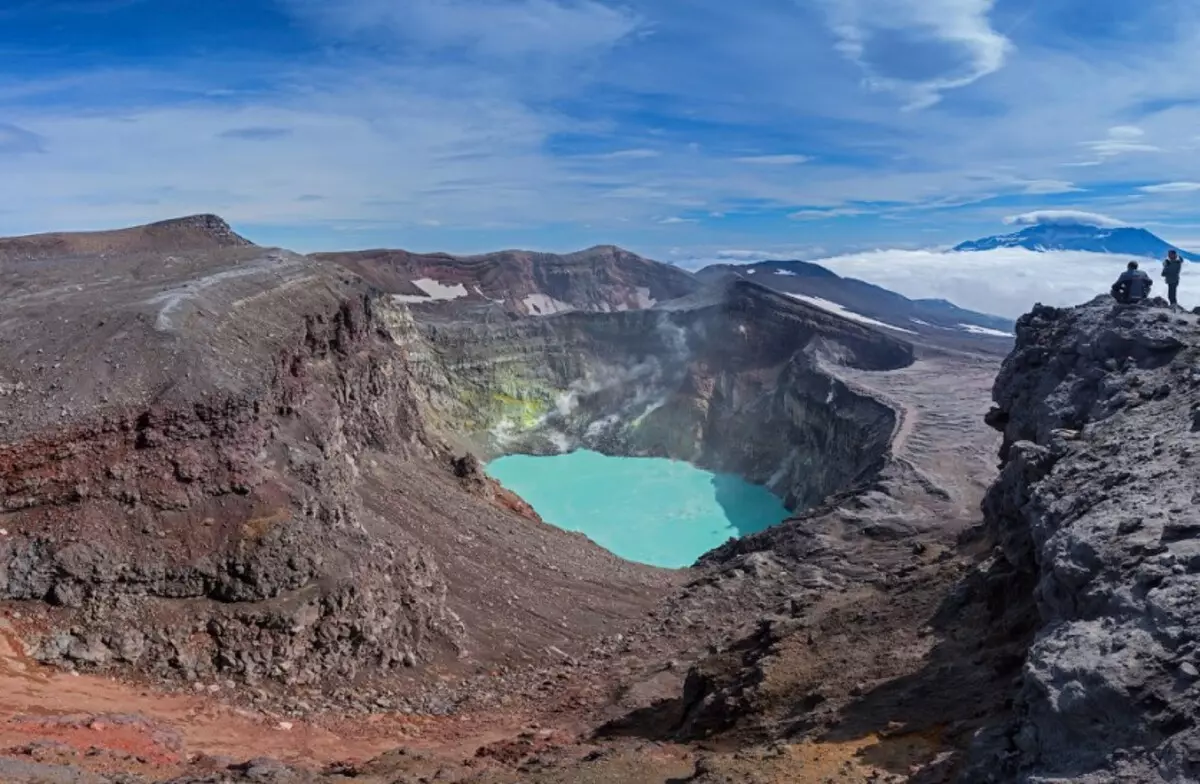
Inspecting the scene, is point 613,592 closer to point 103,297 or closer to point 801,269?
point 103,297

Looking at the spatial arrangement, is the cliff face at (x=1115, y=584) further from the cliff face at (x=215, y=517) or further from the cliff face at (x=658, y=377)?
the cliff face at (x=658, y=377)

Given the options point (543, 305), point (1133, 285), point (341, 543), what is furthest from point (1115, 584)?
point (543, 305)

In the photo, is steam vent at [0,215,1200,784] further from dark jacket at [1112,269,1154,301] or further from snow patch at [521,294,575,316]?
snow patch at [521,294,575,316]

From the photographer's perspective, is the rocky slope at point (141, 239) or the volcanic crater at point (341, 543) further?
the rocky slope at point (141, 239)

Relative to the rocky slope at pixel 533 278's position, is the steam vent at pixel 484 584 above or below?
below

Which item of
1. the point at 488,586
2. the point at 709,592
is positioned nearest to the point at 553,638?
the point at 488,586

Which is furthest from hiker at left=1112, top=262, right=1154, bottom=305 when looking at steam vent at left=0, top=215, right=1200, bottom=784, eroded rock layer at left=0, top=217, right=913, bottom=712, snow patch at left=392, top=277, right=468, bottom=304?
snow patch at left=392, top=277, right=468, bottom=304

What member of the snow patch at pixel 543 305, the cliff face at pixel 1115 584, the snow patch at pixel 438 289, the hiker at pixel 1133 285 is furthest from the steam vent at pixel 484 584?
the snow patch at pixel 543 305

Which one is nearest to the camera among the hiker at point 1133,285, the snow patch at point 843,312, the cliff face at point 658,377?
the hiker at point 1133,285
